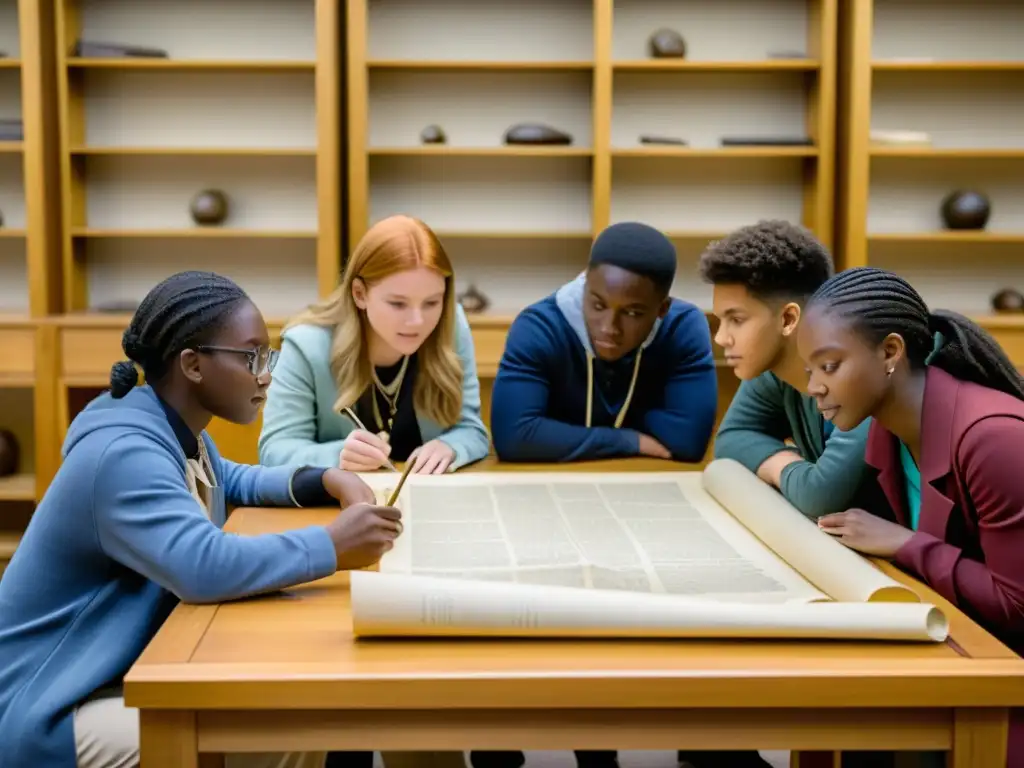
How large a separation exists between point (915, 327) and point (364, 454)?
90cm

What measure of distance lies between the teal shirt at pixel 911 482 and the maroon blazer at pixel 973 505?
0.10m

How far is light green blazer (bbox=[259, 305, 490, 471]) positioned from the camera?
1998mm

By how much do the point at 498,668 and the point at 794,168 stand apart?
3.50 metres

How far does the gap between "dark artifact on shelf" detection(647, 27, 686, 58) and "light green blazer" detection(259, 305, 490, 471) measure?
2.20 m

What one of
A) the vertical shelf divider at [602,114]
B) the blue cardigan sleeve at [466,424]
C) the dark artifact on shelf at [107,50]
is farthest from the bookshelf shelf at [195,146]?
the blue cardigan sleeve at [466,424]

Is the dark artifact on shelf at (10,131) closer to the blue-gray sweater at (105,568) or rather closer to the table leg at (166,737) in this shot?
the blue-gray sweater at (105,568)

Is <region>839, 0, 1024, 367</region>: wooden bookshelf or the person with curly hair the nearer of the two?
the person with curly hair

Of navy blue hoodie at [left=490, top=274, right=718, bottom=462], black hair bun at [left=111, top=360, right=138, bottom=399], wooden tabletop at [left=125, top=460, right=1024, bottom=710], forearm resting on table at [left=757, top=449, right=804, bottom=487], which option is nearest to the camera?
wooden tabletop at [left=125, top=460, right=1024, bottom=710]

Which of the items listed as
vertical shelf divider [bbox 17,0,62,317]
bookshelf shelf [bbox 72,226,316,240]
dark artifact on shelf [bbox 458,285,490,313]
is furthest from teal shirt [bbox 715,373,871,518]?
vertical shelf divider [bbox 17,0,62,317]

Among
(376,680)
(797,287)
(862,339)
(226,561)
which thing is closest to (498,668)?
(376,680)

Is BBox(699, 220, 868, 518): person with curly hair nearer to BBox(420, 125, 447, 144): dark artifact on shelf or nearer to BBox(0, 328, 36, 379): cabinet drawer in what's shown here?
BBox(420, 125, 447, 144): dark artifact on shelf

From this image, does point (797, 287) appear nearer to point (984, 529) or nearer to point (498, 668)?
point (984, 529)

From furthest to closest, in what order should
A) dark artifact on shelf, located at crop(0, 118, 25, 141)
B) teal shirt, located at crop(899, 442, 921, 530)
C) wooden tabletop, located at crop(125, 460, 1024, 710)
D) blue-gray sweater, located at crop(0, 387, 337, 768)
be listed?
dark artifact on shelf, located at crop(0, 118, 25, 141) < teal shirt, located at crop(899, 442, 921, 530) < blue-gray sweater, located at crop(0, 387, 337, 768) < wooden tabletop, located at crop(125, 460, 1024, 710)

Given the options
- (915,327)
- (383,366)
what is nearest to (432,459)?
(383,366)
